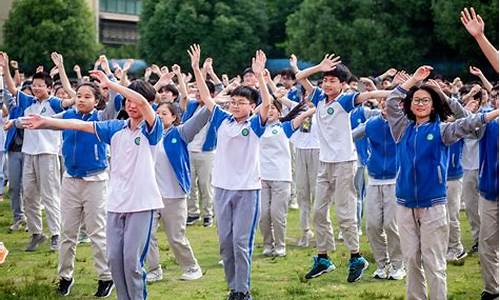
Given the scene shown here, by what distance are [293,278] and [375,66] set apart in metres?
29.8

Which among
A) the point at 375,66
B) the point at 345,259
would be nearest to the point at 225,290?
the point at 345,259

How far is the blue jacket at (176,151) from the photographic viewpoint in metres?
8.30

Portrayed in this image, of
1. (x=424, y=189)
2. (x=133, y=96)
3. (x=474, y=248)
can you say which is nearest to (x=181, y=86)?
(x=133, y=96)

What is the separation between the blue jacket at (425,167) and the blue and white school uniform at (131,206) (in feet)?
6.74

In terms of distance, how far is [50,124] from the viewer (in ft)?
20.7

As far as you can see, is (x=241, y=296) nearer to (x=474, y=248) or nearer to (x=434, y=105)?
(x=434, y=105)

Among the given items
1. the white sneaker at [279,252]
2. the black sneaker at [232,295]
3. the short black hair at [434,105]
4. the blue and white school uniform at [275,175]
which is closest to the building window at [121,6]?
the blue and white school uniform at [275,175]

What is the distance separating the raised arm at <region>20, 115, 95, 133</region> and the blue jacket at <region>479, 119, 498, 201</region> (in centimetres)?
340

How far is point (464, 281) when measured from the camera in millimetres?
8453

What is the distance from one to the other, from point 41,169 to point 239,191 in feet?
12.5

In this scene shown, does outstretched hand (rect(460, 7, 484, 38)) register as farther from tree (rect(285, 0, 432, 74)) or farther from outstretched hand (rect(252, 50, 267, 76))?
tree (rect(285, 0, 432, 74))

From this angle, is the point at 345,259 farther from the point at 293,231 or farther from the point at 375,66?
the point at 375,66

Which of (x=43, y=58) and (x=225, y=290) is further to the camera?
(x=43, y=58)

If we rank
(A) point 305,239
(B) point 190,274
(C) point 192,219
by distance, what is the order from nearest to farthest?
(B) point 190,274, (A) point 305,239, (C) point 192,219
